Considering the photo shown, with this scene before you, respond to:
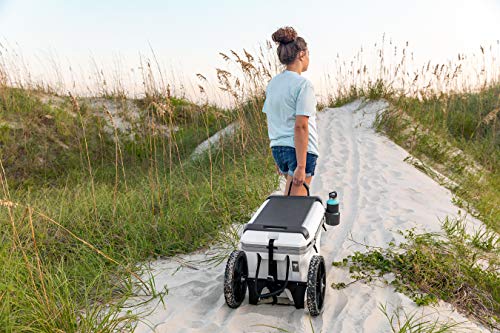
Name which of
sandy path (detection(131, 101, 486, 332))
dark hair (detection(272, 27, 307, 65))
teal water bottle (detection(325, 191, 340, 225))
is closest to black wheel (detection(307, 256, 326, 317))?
sandy path (detection(131, 101, 486, 332))

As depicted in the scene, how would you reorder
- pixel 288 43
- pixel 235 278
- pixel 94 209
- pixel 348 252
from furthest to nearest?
pixel 94 209 < pixel 348 252 < pixel 288 43 < pixel 235 278

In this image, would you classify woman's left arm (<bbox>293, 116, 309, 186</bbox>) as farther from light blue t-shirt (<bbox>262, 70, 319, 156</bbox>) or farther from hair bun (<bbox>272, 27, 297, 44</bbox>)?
hair bun (<bbox>272, 27, 297, 44</bbox>)

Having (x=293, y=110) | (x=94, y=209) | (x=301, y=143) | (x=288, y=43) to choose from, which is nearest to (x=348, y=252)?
(x=301, y=143)

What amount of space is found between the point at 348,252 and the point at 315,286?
1.29 m

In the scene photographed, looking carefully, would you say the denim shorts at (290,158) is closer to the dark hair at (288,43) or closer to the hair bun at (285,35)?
the dark hair at (288,43)

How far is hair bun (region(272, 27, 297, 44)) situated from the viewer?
11.8 ft

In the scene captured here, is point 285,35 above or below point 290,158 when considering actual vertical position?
above

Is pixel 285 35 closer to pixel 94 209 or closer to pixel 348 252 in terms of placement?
pixel 348 252

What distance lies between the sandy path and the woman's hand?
79cm

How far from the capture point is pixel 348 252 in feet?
13.5

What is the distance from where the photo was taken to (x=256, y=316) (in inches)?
122

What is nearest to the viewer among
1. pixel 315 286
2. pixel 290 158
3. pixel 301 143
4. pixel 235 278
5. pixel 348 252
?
pixel 315 286

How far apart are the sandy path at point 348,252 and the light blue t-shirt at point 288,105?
1.13 metres

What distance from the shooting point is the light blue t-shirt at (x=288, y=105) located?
11.5ft
